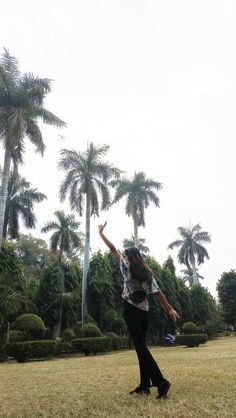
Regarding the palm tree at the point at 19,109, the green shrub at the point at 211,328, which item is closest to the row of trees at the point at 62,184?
the palm tree at the point at 19,109

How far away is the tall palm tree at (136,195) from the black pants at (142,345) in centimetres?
3586

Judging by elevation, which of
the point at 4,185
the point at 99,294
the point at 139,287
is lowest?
the point at 139,287

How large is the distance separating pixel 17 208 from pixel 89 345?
15.9 m

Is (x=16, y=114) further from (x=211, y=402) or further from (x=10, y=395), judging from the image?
(x=211, y=402)

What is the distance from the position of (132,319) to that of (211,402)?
1135 mm

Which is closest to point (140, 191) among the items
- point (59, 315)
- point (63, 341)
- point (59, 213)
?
point (59, 213)

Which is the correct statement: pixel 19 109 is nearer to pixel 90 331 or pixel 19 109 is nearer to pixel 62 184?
pixel 62 184

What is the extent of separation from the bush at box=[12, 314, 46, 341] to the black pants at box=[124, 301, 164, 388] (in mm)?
18498

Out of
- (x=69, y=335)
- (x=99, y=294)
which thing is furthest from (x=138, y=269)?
(x=99, y=294)

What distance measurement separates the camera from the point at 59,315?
95.6 feet

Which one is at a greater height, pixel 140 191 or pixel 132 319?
pixel 140 191

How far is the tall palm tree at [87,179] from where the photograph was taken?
3234cm

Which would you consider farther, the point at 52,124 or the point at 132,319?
the point at 52,124

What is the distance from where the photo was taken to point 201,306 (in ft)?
135
